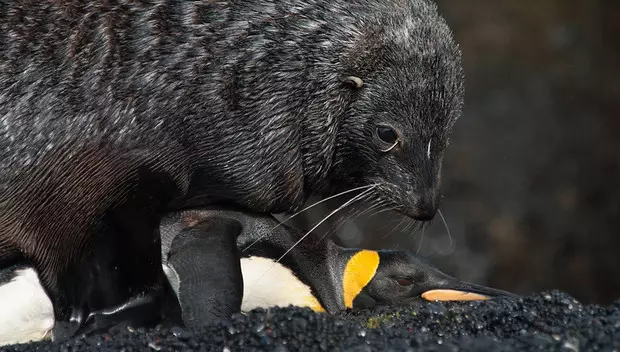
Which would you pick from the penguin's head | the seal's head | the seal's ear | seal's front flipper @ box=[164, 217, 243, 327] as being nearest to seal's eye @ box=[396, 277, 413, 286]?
the penguin's head

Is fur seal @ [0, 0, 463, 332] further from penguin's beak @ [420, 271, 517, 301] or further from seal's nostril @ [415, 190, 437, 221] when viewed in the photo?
penguin's beak @ [420, 271, 517, 301]

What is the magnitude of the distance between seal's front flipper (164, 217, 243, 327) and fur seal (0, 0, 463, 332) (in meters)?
0.16

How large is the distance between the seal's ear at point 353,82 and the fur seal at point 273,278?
97 centimetres

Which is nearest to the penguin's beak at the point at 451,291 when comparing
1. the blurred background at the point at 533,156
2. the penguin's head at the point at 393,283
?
the penguin's head at the point at 393,283

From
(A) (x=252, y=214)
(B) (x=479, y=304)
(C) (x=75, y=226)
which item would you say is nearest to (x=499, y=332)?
(B) (x=479, y=304)

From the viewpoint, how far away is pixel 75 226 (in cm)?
554

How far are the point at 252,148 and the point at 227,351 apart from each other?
1608 millimetres

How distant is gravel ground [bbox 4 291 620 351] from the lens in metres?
4.20

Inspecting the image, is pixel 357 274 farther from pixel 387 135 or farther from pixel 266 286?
pixel 387 135

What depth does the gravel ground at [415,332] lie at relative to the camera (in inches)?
165

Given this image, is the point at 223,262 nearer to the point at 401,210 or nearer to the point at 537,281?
the point at 401,210

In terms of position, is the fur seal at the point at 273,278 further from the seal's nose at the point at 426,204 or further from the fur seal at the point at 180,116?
the seal's nose at the point at 426,204

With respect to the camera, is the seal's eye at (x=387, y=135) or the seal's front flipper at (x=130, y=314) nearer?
the seal's front flipper at (x=130, y=314)

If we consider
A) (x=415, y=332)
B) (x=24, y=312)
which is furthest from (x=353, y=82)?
(x=24, y=312)
